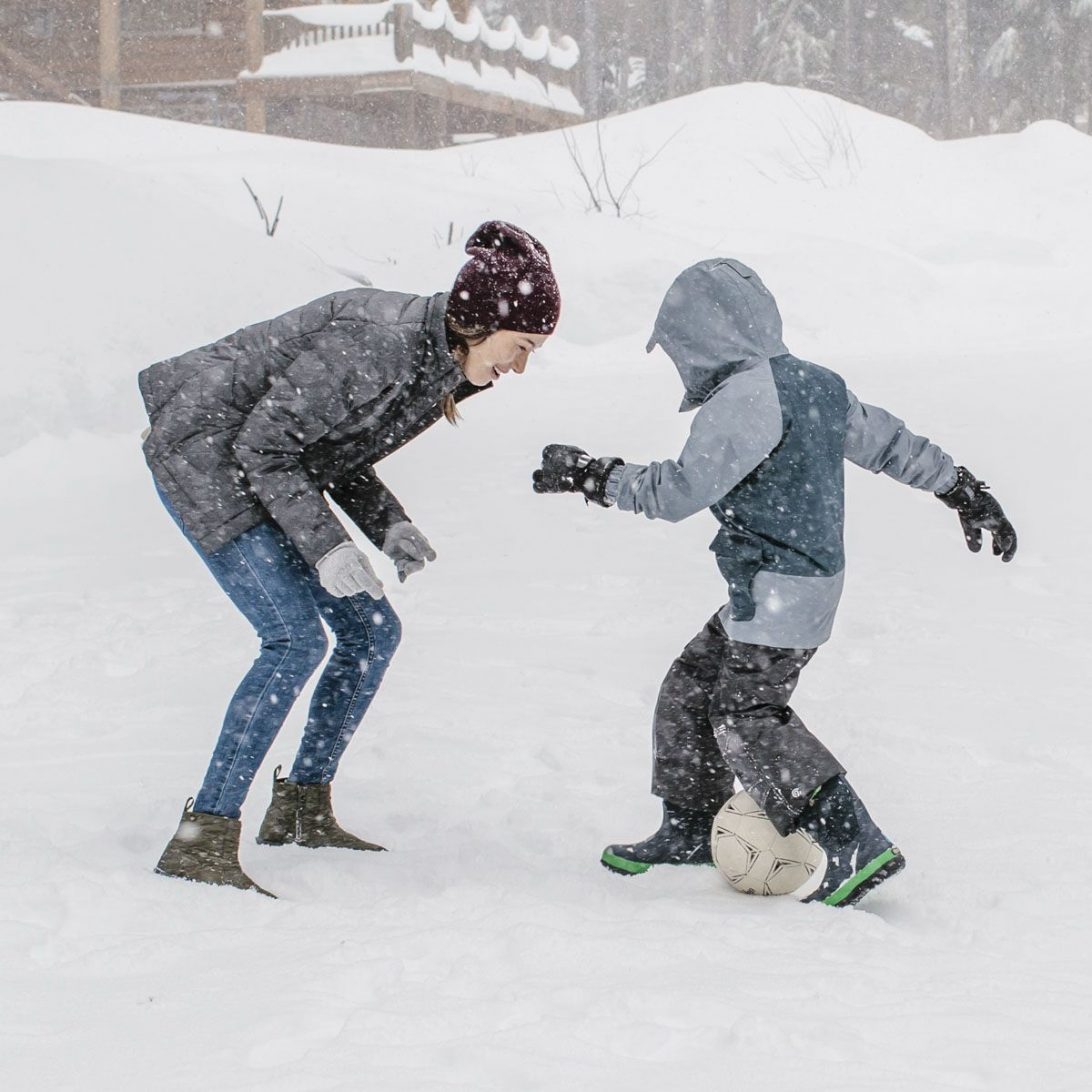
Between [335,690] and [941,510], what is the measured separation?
16.7 feet

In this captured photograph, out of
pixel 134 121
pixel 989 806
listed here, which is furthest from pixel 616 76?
pixel 989 806

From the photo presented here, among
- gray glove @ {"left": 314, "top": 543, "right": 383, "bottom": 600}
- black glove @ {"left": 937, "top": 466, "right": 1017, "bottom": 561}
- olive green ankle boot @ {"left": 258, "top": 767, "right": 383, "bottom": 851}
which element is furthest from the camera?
olive green ankle boot @ {"left": 258, "top": 767, "right": 383, "bottom": 851}

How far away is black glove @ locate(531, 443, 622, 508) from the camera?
326 cm

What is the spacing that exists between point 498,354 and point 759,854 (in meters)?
1.43

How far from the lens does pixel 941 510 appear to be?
779cm

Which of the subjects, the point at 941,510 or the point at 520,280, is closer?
the point at 520,280

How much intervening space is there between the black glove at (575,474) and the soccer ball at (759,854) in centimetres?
91

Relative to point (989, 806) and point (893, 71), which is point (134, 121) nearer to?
point (989, 806)

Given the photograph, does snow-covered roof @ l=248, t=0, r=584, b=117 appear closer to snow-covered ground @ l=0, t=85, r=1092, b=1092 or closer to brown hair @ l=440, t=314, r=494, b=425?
snow-covered ground @ l=0, t=85, r=1092, b=1092

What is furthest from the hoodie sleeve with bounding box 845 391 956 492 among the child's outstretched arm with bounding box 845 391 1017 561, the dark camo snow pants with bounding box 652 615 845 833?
the dark camo snow pants with bounding box 652 615 845 833

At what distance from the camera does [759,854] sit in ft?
11.2

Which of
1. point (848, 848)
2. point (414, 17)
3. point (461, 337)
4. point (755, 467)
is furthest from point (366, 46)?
point (848, 848)

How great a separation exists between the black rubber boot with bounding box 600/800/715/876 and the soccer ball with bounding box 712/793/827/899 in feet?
0.43

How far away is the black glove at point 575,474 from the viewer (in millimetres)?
3260
